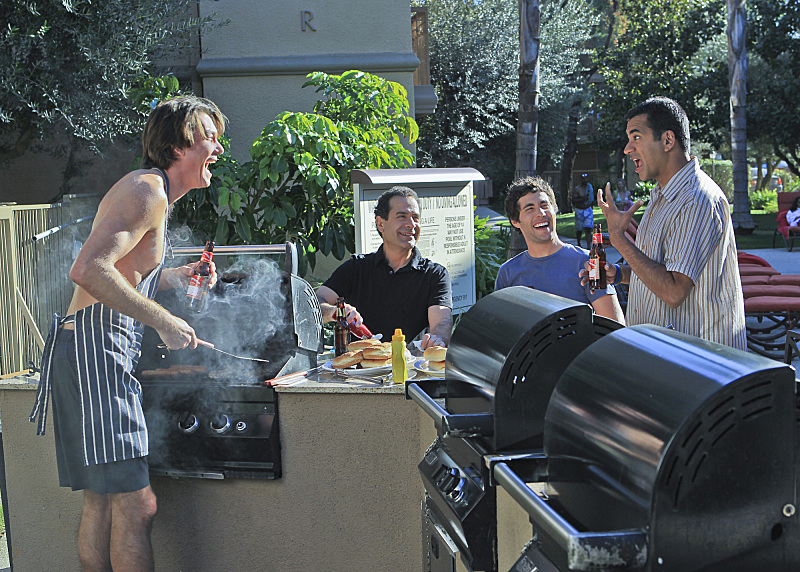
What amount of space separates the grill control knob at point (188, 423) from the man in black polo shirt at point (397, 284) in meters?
1.15

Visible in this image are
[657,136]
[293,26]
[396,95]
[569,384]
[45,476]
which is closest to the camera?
[569,384]

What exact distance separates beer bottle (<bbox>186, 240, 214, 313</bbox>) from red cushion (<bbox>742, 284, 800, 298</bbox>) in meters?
6.38

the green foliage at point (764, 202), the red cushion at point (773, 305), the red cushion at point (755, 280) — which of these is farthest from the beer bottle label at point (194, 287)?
the green foliage at point (764, 202)

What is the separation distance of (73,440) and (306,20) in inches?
306

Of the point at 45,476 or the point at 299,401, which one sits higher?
the point at 299,401

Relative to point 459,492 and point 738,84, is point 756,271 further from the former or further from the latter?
point 738,84

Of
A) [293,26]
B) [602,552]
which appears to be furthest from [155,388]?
[293,26]

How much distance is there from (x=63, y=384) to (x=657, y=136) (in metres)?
2.54

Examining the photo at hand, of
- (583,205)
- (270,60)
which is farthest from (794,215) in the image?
(270,60)

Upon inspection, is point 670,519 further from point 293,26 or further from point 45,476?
point 293,26

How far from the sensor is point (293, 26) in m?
9.55

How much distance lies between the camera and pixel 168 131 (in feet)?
9.56

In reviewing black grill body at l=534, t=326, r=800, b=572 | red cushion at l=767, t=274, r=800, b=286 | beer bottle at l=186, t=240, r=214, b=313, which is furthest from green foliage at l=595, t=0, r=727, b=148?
black grill body at l=534, t=326, r=800, b=572

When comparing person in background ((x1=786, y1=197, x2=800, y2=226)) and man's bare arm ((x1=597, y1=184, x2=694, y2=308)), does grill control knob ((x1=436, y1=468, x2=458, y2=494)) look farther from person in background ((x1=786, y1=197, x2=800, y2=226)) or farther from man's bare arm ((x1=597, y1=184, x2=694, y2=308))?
person in background ((x1=786, y1=197, x2=800, y2=226))
